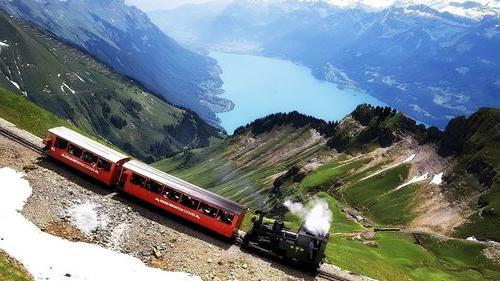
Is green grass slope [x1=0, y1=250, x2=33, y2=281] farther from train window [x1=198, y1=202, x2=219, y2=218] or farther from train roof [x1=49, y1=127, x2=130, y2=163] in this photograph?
train window [x1=198, y1=202, x2=219, y2=218]

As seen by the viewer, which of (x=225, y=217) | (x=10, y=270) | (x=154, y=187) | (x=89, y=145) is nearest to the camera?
(x=10, y=270)

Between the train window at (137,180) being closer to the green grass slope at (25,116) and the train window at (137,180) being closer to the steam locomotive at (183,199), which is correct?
the steam locomotive at (183,199)

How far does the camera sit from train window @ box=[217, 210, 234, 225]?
163 feet

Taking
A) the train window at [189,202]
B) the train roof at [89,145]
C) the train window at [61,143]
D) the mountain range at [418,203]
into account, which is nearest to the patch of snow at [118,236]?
the train window at [189,202]

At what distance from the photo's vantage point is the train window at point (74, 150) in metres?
54.7

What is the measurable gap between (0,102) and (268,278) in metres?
47.6

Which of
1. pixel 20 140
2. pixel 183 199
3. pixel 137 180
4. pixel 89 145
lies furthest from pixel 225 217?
pixel 20 140

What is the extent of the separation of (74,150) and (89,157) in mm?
2067

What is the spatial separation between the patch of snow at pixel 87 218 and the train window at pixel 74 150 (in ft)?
24.3

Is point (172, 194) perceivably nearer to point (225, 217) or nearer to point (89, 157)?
point (225, 217)

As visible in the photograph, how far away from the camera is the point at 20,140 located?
5834 centimetres

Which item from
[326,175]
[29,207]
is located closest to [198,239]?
[29,207]

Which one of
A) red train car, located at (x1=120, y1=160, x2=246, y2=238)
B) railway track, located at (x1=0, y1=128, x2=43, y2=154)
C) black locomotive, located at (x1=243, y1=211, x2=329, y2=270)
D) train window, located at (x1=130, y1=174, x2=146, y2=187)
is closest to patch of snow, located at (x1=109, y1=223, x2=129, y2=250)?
red train car, located at (x1=120, y1=160, x2=246, y2=238)

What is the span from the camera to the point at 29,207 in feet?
149
